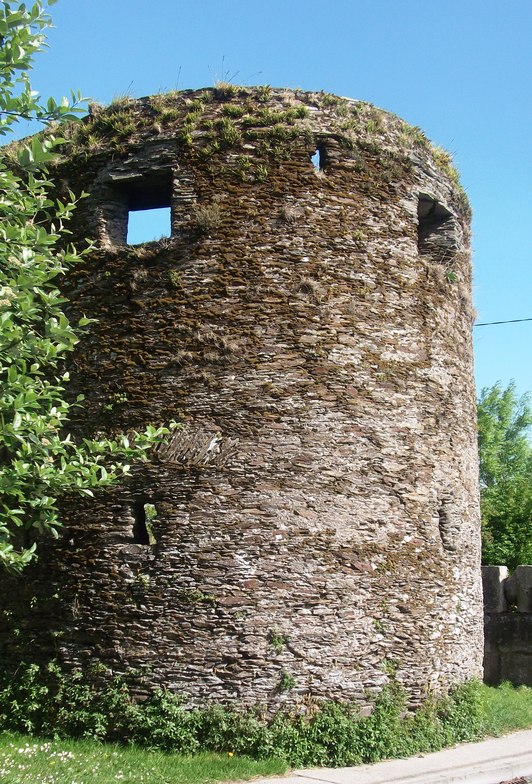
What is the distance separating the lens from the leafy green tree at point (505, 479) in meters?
20.1

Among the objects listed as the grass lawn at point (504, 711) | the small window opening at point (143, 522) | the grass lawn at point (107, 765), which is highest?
the small window opening at point (143, 522)

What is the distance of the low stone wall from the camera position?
1343cm

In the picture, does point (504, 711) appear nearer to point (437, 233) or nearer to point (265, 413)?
point (265, 413)

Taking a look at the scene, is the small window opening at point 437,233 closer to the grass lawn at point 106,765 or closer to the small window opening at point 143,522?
the small window opening at point 143,522

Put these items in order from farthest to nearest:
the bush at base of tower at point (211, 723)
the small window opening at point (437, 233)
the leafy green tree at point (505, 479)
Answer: the leafy green tree at point (505, 479) → the small window opening at point (437, 233) → the bush at base of tower at point (211, 723)

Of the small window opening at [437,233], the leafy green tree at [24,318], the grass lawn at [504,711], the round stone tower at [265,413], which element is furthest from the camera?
the small window opening at [437,233]

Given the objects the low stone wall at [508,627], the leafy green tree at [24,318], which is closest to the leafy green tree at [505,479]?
the low stone wall at [508,627]

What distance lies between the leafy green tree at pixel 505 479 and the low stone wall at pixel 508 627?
19.7 feet

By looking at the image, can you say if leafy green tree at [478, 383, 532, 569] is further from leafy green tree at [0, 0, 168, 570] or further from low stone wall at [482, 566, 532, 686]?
leafy green tree at [0, 0, 168, 570]

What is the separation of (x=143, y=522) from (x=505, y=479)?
2310cm

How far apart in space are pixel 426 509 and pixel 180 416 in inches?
115

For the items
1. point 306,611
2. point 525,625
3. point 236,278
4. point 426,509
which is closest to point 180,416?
point 236,278

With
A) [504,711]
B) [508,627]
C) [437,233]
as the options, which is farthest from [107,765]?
[508,627]

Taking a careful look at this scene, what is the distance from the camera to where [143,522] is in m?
8.64
